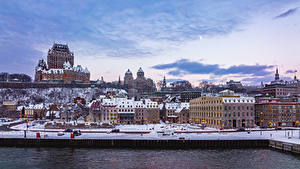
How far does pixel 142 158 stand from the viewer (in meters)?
56.8

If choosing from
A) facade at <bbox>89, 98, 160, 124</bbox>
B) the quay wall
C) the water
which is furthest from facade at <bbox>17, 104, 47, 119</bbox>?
the water

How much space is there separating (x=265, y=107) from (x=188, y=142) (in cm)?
4958

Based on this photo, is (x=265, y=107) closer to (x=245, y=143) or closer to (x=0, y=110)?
(x=245, y=143)

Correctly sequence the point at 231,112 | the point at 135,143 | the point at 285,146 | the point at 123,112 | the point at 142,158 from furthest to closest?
1. the point at 123,112
2. the point at 231,112
3. the point at 135,143
4. the point at 285,146
5. the point at 142,158

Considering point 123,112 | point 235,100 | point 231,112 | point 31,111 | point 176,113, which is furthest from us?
point 31,111

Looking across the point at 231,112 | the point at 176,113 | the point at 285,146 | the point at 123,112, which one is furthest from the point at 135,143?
the point at 176,113

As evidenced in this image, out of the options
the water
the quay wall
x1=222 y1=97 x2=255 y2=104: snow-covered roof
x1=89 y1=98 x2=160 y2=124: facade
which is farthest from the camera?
x1=89 y1=98 x2=160 y2=124: facade

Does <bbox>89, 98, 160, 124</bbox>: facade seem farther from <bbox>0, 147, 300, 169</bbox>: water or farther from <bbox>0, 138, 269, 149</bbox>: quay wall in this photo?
<bbox>0, 147, 300, 169</bbox>: water

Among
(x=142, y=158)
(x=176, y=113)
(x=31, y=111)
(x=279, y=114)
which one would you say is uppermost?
(x=279, y=114)

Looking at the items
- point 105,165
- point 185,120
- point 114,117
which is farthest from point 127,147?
point 185,120

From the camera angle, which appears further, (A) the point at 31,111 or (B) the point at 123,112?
(A) the point at 31,111

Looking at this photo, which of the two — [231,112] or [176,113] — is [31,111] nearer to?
[176,113]

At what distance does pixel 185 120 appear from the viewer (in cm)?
12500

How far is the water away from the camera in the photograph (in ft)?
167
